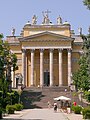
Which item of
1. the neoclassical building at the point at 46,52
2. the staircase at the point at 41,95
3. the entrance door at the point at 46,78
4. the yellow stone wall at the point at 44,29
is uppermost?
the yellow stone wall at the point at 44,29

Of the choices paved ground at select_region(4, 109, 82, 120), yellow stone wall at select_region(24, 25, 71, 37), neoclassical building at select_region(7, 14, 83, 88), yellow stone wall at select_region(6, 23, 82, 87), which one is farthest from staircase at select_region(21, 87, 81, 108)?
paved ground at select_region(4, 109, 82, 120)

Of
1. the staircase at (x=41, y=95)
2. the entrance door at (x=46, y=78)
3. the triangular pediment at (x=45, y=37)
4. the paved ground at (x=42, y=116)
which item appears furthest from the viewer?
the entrance door at (x=46, y=78)

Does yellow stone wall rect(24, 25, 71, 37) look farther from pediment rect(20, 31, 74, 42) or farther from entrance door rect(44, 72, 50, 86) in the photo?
entrance door rect(44, 72, 50, 86)

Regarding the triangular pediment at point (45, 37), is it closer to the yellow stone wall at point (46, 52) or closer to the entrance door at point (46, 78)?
the yellow stone wall at point (46, 52)

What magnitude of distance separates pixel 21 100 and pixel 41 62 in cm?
1817

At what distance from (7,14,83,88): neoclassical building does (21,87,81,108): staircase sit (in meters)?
6.64

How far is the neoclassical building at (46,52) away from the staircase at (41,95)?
6.64 metres

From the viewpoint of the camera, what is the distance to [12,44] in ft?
254

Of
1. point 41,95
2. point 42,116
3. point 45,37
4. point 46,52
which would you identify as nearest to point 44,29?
point 45,37

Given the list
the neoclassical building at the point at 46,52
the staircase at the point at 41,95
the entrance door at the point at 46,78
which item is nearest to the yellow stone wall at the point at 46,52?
the neoclassical building at the point at 46,52

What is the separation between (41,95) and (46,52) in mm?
17573

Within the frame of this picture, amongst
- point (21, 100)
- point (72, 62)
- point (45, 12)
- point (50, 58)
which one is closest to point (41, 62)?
point (50, 58)

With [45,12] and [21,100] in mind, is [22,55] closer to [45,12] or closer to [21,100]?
[45,12]

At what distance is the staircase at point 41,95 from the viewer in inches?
2148
